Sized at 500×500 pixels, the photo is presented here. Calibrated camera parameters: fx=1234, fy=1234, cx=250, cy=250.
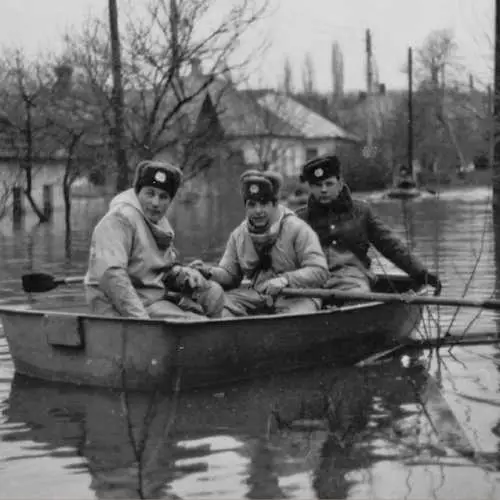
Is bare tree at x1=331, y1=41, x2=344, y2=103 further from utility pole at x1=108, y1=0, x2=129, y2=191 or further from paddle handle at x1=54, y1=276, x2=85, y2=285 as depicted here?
paddle handle at x1=54, y1=276, x2=85, y2=285

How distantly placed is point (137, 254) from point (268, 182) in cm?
119

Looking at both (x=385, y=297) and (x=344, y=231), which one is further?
(x=344, y=231)

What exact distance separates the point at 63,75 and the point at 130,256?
26.5m

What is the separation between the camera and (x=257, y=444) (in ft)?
22.6

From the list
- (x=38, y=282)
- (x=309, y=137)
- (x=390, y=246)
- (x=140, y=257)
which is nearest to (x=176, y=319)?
(x=140, y=257)

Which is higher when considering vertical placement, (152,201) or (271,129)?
(271,129)

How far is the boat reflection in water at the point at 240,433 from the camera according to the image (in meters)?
6.07

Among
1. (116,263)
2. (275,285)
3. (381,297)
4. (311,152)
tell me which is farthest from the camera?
(311,152)

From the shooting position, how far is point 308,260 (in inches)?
371

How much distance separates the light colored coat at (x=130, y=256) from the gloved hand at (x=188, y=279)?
0.54ft

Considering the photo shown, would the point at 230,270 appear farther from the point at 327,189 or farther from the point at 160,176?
the point at 160,176

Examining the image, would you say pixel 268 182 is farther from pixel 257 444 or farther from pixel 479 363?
pixel 257 444

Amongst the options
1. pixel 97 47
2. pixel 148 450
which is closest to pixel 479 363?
pixel 148 450

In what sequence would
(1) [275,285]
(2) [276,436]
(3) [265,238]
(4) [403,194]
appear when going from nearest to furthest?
(2) [276,436], (1) [275,285], (3) [265,238], (4) [403,194]
